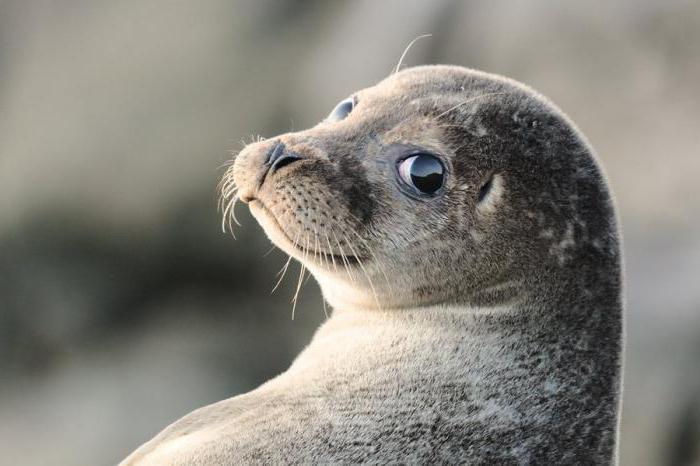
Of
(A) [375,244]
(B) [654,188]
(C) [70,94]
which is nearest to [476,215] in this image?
(A) [375,244]

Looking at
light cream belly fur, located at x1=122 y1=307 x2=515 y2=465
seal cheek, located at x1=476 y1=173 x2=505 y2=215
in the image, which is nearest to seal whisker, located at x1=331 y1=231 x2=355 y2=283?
light cream belly fur, located at x1=122 y1=307 x2=515 y2=465

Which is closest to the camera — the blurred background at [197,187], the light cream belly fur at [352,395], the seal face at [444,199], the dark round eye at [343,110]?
the light cream belly fur at [352,395]

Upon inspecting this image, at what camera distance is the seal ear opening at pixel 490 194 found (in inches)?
69.6

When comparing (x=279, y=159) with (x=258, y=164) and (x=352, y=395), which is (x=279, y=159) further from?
(x=352, y=395)

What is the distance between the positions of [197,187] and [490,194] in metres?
1.59

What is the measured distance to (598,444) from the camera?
1701 mm

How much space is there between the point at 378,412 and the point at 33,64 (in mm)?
2056

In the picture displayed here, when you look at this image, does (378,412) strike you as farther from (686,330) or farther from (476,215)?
(686,330)

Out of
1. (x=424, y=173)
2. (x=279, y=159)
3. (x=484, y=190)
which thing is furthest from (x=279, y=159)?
(x=484, y=190)

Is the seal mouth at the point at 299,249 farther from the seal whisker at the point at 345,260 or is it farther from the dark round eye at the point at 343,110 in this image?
the dark round eye at the point at 343,110

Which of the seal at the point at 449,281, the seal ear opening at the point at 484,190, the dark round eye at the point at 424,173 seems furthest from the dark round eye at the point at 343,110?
the seal ear opening at the point at 484,190

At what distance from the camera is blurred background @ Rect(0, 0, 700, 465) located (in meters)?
3.16

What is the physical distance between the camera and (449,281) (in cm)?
181

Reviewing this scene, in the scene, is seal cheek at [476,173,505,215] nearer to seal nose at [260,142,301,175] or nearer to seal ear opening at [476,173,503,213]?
seal ear opening at [476,173,503,213]
